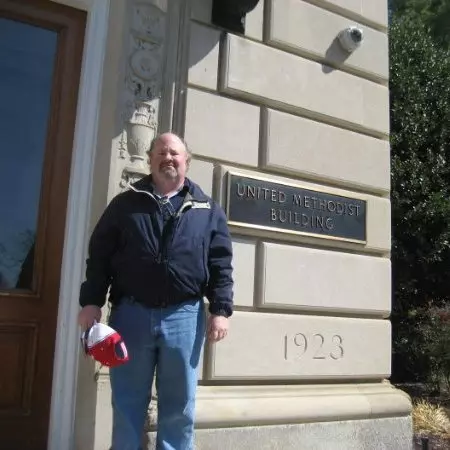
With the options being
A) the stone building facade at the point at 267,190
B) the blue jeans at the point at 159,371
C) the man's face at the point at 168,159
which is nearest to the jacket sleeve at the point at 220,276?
the blue jeans at the point at 159,371

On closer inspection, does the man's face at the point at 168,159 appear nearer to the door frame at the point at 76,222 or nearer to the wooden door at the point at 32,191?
the door frame at the point at 76,222

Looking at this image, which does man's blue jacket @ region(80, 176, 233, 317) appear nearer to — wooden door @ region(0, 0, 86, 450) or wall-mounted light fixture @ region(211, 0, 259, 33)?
wooden door @ region(0, 0, 86, 450)

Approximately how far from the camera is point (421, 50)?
39.9 feet

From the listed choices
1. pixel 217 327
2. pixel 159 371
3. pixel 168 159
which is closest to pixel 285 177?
pixel 168 159

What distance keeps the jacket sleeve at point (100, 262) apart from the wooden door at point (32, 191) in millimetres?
1321

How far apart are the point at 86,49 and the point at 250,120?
1496mm

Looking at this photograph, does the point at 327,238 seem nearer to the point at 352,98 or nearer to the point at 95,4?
the point at 352,98

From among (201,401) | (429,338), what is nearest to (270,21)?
(201,401)

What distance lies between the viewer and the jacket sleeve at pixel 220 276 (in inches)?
134

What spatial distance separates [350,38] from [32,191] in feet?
11.0

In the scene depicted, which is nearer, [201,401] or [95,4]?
[201,401]

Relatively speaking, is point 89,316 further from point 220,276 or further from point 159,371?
point 220,276

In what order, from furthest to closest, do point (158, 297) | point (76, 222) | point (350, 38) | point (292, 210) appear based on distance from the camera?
point (350, 38), point (292, 210), point (76, 222), point (158, 297)

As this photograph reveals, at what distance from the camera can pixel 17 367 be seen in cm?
439
